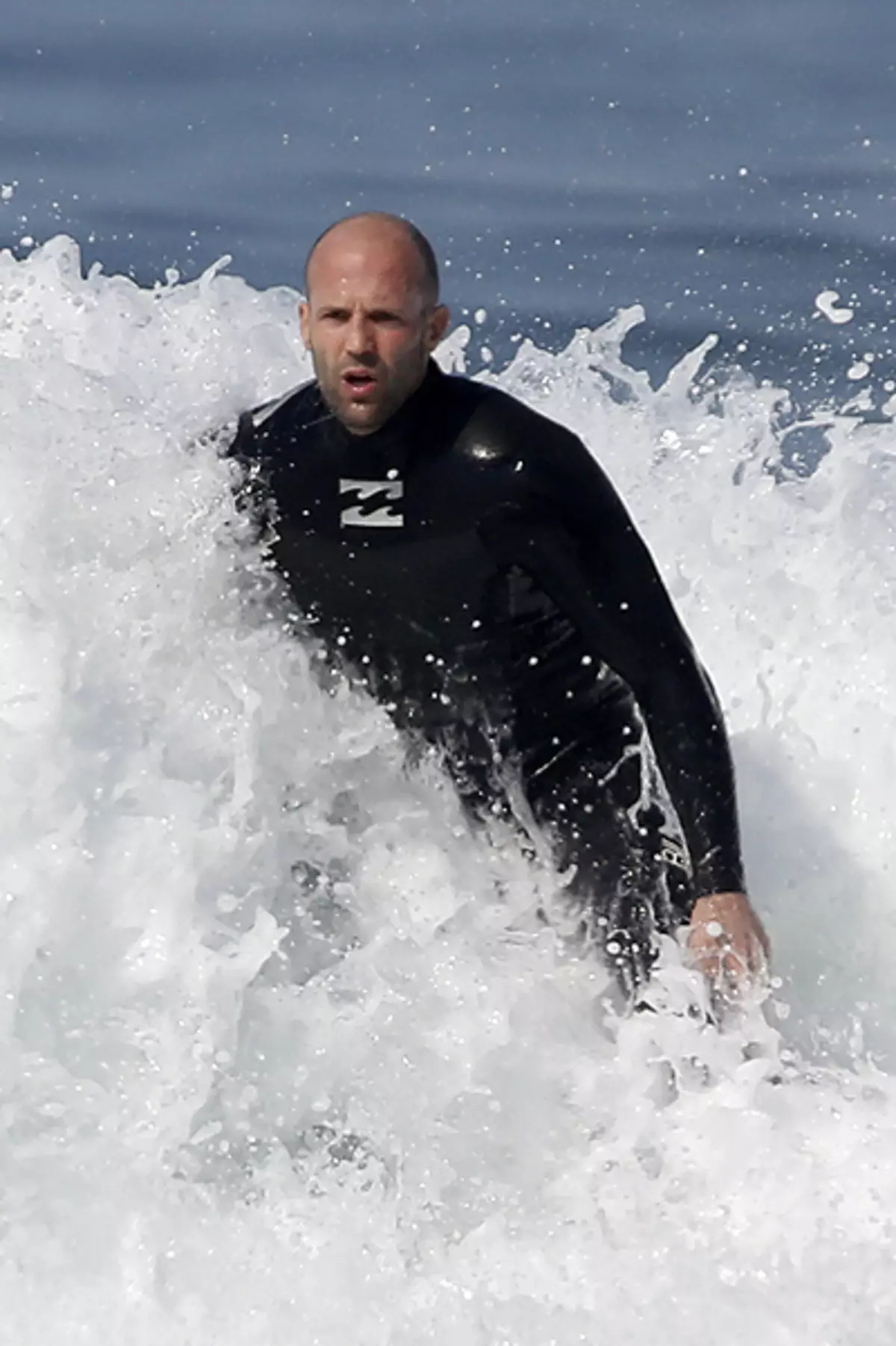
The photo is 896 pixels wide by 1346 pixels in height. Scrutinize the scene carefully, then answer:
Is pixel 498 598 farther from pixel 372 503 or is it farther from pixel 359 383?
pixel 359 383

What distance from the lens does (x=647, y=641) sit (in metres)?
3.61

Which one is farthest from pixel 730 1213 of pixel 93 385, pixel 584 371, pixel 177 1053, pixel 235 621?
pixel 584 371

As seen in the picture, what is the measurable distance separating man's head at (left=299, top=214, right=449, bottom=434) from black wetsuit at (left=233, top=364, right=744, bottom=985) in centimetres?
6

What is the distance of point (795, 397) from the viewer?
723 cm

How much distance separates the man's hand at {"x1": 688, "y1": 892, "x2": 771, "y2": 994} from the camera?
3.65m

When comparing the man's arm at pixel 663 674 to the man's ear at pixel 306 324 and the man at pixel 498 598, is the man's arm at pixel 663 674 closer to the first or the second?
the man at pixel 498 598

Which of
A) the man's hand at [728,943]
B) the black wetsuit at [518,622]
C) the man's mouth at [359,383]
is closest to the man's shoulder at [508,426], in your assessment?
the black wetsuit at [518,622]

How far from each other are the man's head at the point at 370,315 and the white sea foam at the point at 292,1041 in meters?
0.39

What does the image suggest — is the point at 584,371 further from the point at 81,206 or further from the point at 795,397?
the point at 81,206

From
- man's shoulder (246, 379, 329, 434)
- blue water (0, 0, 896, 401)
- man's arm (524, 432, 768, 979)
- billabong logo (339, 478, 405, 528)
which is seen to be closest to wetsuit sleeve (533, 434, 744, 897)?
man's arm (524, 432, 768, 979)

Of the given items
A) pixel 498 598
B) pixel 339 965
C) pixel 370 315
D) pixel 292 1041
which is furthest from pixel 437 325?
pixel 292 1041

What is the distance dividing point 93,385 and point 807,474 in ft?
7.71

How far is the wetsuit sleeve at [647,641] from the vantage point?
3.59 metres

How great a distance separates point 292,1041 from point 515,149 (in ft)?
22.5
